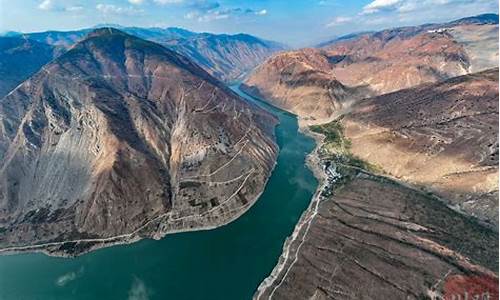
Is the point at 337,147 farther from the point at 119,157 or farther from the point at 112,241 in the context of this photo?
the point at 112,241

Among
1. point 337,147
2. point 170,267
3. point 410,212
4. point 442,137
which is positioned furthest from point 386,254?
point 337,147

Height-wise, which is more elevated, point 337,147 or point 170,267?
point 337,147

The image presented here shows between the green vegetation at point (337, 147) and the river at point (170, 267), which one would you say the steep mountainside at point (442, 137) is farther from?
the river at point (170, 267)

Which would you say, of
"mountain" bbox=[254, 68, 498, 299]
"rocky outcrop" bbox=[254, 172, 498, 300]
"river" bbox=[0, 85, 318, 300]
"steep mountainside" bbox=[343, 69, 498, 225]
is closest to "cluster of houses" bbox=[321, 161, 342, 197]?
"mountain" bbox=[254, 68, 498, 299]

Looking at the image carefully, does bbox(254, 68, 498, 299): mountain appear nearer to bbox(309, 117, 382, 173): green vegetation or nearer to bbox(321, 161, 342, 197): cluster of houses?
bbox(321, 161, 342, 197): cluster of houses

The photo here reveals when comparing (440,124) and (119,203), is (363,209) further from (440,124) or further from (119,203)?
(119,203)

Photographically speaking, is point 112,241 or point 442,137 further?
point 442,137

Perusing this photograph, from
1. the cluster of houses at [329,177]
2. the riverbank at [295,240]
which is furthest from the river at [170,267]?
the cluster of houses at [329,177]
